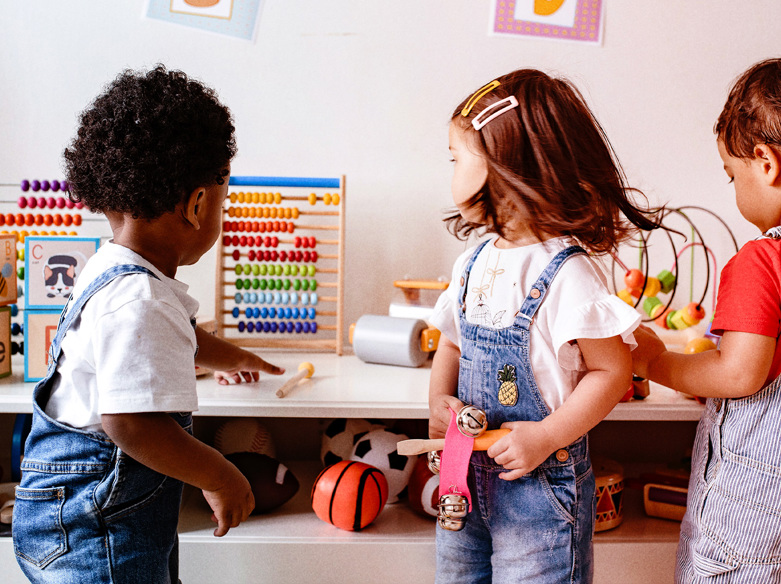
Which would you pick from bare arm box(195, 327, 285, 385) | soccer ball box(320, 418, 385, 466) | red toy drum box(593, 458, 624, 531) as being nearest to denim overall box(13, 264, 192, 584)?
bare arm box(195, 327, 285, 385)

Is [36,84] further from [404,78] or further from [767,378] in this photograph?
[767,378]

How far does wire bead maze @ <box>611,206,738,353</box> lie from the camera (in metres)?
1.39

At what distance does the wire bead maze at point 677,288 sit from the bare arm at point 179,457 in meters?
0.80

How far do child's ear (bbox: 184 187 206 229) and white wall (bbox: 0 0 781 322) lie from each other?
0.81m

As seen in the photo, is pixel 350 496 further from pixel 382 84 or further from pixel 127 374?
pixel 382 84

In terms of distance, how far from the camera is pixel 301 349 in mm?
1596

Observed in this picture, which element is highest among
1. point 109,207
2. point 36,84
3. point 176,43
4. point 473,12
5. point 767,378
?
point 473,12

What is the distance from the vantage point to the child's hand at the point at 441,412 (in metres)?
0.92

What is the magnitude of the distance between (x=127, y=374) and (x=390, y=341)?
724 millimetres

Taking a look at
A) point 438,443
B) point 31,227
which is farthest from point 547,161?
point 31,227

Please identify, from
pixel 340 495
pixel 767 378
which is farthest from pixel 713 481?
pixel 340 495

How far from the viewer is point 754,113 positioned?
870 millimetres

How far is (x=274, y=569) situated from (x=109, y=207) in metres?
0.68

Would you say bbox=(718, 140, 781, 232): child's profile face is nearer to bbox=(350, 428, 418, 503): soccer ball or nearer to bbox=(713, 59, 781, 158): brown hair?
bbox=(713, 59, 781, 158): brown hair
